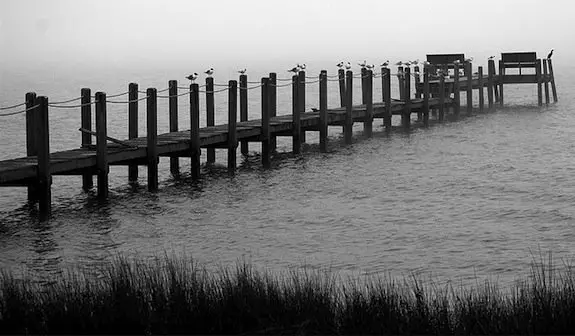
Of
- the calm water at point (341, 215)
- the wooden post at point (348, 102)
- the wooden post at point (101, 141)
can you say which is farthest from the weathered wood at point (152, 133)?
the wooden post at point (348, 102)

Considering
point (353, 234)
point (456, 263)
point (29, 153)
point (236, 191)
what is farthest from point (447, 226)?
point (29, 153)

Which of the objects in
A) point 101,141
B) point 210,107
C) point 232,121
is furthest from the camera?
point 210,107

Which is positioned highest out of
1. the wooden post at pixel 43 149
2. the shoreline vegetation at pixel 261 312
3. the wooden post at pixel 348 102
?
the wooden post at pixel 348 102

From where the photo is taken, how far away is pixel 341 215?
20469mm

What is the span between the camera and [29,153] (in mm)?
20125

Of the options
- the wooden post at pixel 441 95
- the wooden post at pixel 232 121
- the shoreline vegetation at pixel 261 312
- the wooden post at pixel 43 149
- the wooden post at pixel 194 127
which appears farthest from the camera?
the wooden post at pixel 441 95

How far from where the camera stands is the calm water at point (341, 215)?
1652cm

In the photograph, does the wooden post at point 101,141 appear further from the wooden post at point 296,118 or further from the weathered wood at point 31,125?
the wooden post at point 296,118

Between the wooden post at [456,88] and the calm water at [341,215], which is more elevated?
the wooden post at [456,88]

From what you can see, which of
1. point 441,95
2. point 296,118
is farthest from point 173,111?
point 441,95

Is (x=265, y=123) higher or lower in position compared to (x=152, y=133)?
higher

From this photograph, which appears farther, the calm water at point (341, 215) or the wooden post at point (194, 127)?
the wooden post at point (194, 127)

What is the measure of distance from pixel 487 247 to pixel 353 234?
2.38 meters

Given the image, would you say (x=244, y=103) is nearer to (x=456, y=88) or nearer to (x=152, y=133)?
(x=152, y=133)
